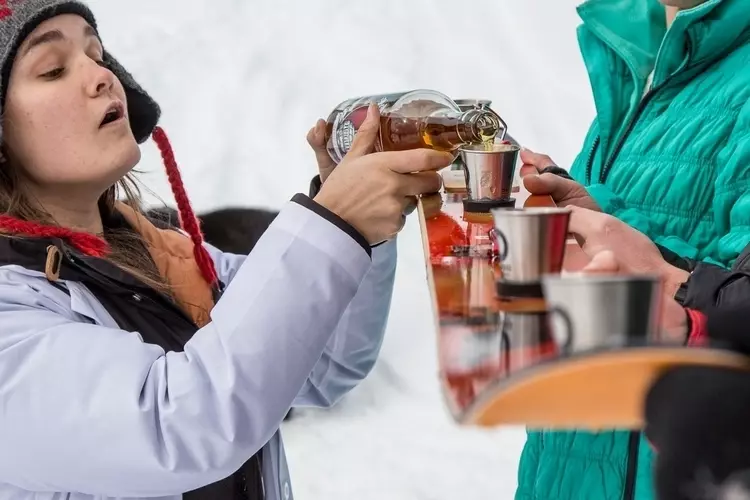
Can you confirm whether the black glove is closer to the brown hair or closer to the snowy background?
the brown hair

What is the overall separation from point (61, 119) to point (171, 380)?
0.47 meters

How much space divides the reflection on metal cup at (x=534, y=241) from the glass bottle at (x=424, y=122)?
0.44m

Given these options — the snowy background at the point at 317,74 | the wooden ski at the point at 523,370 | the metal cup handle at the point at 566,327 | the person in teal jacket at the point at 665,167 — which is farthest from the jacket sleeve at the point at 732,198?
the snowy background at the point at 317,74

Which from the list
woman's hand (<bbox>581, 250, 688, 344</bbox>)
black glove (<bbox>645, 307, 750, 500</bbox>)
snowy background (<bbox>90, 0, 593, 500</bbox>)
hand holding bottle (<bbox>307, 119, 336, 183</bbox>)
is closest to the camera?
black glove (<bbox>645, 307, 750, 500</bbox>)

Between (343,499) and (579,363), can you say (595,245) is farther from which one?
(343,499)

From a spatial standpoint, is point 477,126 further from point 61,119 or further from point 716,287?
point 61,119

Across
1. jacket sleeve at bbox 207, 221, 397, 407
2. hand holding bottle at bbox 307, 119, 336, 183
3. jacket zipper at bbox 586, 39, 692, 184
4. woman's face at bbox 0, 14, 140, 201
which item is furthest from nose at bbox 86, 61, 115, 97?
jacket zipper at bbox 586, 39, 692, 184

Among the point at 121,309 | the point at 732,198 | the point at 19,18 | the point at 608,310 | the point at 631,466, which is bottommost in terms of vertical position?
the point at 631,466

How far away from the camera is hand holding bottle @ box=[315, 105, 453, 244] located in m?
0.90

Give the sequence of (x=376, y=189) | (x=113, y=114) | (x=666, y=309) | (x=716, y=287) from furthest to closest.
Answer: (x=113, y=114), (x=376, y=189), (x=716, y=287), (x=666, y=309)

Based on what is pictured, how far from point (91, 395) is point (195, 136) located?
3.02 m

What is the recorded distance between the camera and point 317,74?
3.89m

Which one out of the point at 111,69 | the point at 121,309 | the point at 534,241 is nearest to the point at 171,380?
the point at 121,309

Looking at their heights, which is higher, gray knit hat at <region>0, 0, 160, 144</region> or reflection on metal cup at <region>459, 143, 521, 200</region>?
gray knit hat at <region>0, 0, 160, 144</region>
